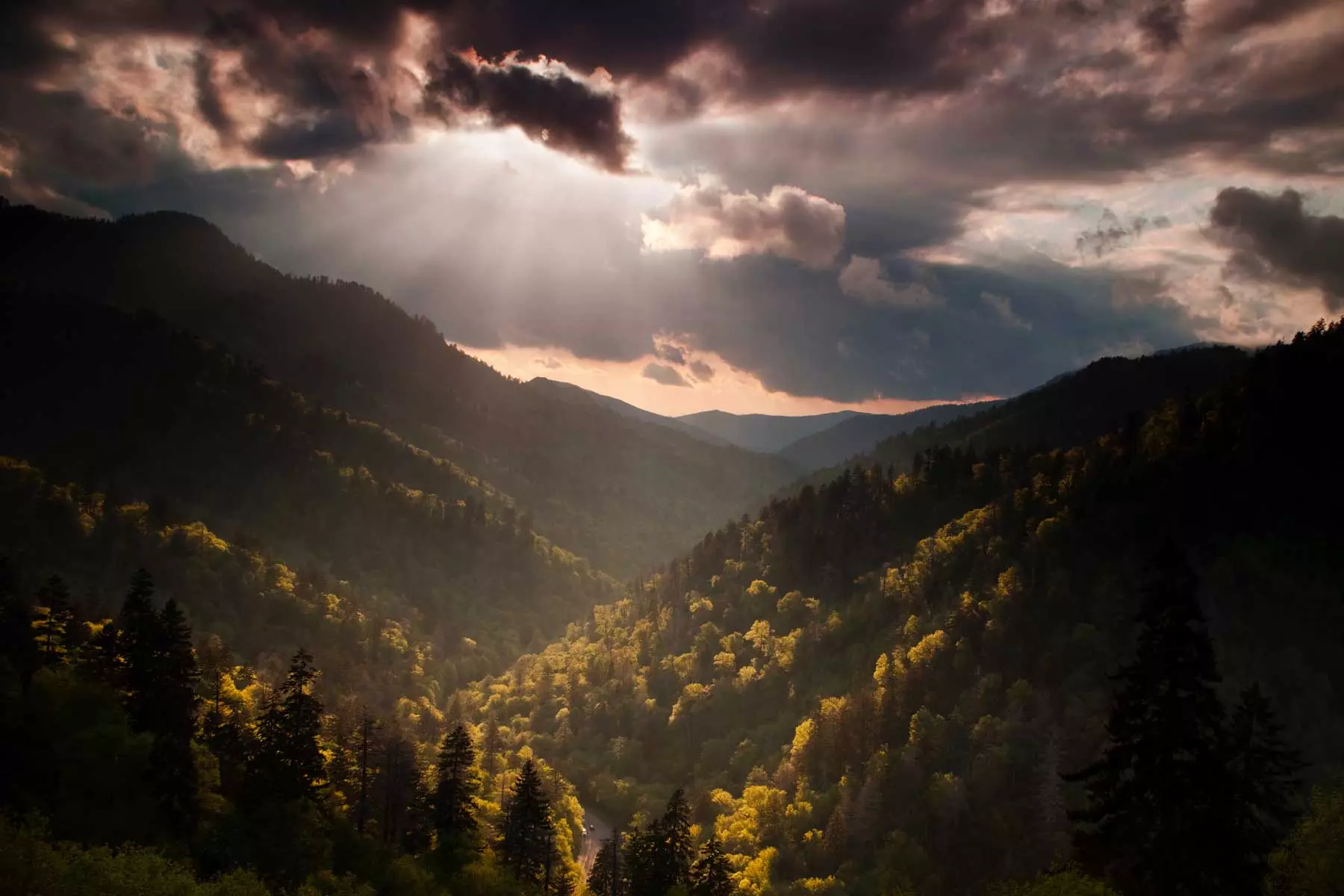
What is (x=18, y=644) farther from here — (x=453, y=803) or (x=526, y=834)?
(x=526, y=834)

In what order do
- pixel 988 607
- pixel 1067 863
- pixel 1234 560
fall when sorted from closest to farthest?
pixel 1067 863
pixel 1234 560
pixel 988 607

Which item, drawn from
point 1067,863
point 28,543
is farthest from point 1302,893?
point 28,543

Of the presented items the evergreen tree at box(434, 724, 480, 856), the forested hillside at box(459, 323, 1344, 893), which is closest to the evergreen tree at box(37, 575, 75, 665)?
the evergreen tree at box(434, 724, 480, 856)

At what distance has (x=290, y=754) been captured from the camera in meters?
70.2

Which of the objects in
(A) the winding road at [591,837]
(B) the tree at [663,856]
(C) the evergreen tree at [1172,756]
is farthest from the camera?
(A) the winding road at [591,837]

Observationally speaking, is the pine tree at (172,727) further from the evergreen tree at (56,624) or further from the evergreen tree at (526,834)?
the evergreen tree at (526,834)

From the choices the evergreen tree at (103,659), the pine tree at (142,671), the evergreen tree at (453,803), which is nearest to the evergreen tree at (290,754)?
the pine tree at (142,671)

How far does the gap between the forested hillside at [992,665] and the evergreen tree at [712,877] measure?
35421mm

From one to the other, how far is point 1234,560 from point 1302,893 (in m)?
106

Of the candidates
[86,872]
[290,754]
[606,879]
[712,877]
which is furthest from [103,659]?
[712,877]

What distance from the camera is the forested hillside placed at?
369ft

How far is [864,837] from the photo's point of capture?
116m

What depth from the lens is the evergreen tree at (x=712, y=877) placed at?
7950cm

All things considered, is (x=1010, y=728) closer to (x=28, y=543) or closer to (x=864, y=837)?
(x=864, y=837)
